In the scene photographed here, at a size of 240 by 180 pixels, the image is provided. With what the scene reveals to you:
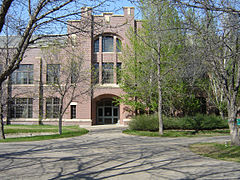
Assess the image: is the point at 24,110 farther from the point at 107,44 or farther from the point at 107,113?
the point at 107,44

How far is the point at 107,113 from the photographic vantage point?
26.9 meters

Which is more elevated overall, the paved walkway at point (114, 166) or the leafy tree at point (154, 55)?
the leafy tree at point (154, 55)

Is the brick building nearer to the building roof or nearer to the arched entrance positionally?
the arched entrance

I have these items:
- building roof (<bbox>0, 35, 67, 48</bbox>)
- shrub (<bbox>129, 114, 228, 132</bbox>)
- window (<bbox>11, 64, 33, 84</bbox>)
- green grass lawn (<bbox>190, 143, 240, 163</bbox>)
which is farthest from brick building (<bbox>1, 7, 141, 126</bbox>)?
green grass lawn (<bbox>190, 143, 240, 163</bbox>)

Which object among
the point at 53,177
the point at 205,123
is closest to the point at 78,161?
the point at 53,177

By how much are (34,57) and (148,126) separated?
16.7m

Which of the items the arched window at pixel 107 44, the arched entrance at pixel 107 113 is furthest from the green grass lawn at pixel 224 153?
the arched window at pixel 107 44

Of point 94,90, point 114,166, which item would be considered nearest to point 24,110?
point 94,90

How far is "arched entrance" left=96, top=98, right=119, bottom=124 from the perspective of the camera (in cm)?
2680

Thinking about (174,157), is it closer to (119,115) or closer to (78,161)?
(78,161)

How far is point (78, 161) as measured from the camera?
7.86m

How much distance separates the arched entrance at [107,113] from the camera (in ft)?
87.9

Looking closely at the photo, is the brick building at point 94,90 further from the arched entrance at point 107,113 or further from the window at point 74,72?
the window at point 74,72

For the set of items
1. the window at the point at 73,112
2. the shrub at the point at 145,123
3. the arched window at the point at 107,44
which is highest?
the arched window at the point at 107,44
